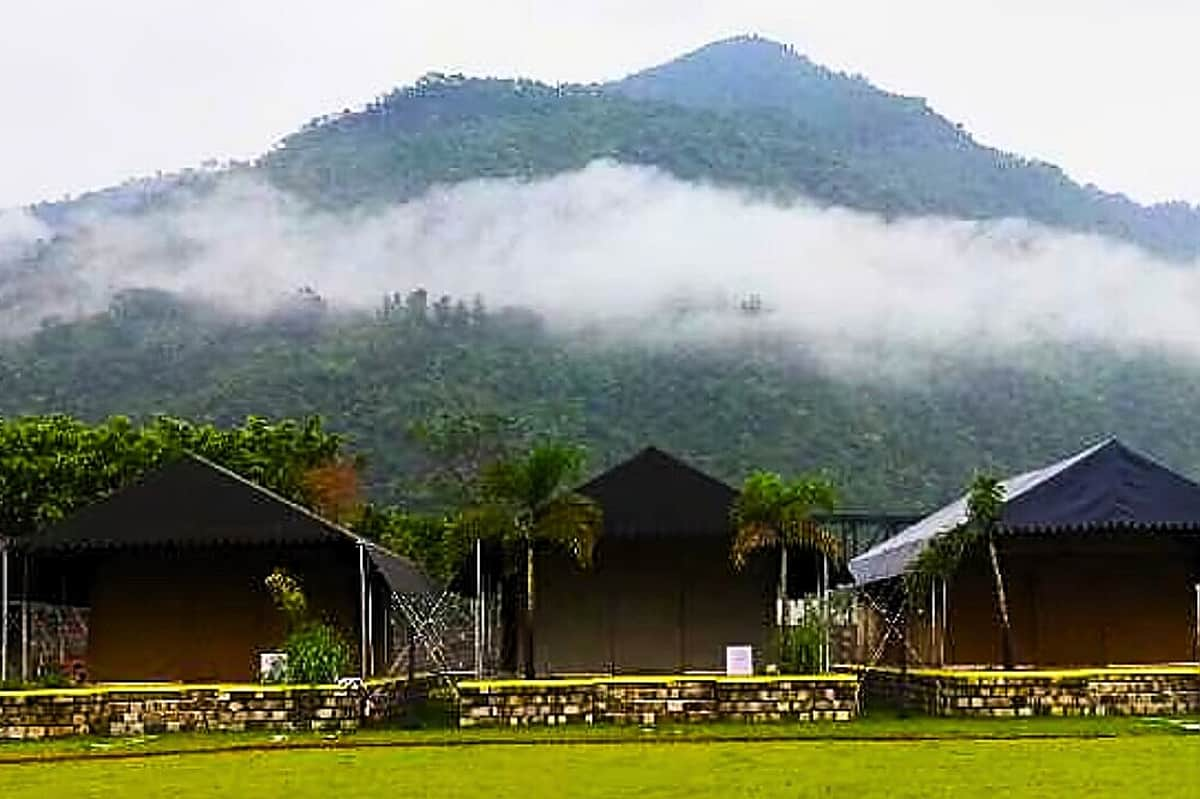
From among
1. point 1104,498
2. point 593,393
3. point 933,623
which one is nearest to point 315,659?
point 933,623

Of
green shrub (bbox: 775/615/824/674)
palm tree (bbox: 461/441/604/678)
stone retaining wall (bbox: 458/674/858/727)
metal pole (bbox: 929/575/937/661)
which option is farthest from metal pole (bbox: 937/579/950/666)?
palm tree (bbox: 461/441/604/678)

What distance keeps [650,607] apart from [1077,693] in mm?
6308

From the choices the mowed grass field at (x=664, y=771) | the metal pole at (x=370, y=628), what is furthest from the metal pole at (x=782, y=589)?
the mowed grass field at (x=664, y=771)

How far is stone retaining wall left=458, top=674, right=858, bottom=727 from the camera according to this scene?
72.0 feet

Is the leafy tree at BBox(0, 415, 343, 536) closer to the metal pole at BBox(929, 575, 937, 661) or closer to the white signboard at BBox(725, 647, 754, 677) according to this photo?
the metal pole at BBox(929, 575, 937, 661)

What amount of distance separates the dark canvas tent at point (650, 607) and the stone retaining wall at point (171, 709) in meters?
4.97

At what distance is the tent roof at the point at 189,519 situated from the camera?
938 inches

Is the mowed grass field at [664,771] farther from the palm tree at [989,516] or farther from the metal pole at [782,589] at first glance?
the metal pole at [782,589]

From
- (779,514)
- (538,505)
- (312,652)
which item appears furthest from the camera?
(538,505)

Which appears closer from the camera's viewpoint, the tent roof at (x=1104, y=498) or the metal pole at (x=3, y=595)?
the metal pole at (x=3, y=595)

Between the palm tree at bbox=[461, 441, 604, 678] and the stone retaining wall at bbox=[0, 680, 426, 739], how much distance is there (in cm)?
300

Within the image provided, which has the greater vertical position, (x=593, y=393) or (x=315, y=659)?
(x=593, y=393)

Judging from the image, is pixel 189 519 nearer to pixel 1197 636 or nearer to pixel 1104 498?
pixel 1104 498

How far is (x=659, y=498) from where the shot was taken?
24.6 metres
